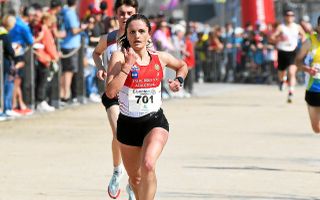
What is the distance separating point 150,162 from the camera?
8531mm

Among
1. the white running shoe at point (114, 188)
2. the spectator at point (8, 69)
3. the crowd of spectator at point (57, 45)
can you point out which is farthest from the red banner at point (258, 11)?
the white running shoe at point (114, 188)

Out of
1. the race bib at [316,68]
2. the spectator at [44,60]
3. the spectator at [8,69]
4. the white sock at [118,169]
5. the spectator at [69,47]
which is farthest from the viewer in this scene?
the spectator at [69,47]

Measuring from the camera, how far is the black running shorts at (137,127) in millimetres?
8961

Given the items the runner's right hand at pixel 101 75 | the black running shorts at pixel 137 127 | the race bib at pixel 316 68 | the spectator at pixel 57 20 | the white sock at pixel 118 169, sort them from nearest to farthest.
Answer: the black running shorts at pixel 137 127
the runner's right hand at pixel 101 75
the white sock at pixel 118 169
the race bib at pixel 316 68
the spectator at pixel 57 20

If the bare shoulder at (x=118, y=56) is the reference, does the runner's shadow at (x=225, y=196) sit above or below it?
below

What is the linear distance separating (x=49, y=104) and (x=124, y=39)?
13581 mm

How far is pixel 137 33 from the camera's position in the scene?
348 inches

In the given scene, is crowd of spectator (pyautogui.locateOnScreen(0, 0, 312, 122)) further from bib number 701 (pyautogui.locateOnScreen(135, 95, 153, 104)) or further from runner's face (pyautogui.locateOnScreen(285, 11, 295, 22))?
bib number 701 (pyautogui.locateOnScreen(135, 95, 153, 104))

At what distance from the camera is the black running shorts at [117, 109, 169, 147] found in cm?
896

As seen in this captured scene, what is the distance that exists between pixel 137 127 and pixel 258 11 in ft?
93.1

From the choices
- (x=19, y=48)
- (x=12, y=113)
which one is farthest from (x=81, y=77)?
(x=12, y=113)

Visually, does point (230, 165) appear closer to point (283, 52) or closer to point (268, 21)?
point (283, 52)

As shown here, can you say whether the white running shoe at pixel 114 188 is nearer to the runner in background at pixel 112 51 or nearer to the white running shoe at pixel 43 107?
the runner in background at pixel 112 51

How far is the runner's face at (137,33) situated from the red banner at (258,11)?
2783 cm
